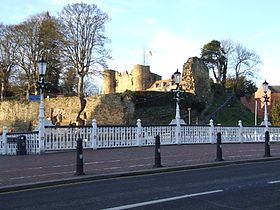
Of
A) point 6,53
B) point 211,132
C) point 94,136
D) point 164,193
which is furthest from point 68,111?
point 164,193

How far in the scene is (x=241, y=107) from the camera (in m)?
49.5

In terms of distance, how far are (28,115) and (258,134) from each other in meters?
35.5

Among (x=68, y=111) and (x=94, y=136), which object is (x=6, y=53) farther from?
(x=94, y=136)

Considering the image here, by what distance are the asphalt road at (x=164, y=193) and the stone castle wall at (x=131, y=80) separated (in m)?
55.4

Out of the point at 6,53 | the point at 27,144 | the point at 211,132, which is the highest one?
the point at 6,53

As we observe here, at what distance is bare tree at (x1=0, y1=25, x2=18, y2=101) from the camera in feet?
151

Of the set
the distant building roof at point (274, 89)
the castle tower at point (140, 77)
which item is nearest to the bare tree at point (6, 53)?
the castle tower at point (140, 77)

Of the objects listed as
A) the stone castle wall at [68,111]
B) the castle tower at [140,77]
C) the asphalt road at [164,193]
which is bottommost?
the asphalt road at [164,193]

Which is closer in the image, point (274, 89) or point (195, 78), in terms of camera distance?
point (195, 78)

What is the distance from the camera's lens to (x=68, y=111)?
45344 millimetres

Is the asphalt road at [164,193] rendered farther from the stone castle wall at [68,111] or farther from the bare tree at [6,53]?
the bare tree at [6,53]

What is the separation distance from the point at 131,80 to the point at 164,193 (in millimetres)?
59299

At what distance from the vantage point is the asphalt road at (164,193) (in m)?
6.09

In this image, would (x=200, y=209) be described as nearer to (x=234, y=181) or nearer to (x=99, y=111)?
(x=234, y=181)
